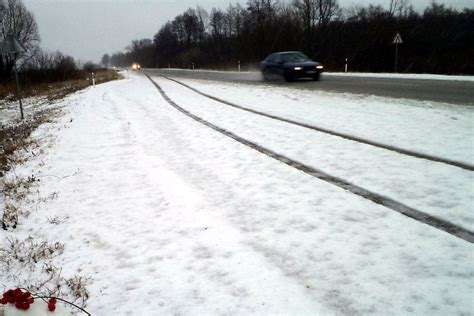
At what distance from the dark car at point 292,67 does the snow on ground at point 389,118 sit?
545cm

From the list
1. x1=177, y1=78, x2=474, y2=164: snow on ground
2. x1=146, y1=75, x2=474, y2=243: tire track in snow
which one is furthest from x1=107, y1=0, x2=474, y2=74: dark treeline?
x1=146, y1=75, x2=474, y2=243: tire track in snow

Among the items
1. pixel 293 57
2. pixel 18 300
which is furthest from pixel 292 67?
pixel 18 300

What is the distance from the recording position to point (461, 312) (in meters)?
2.25

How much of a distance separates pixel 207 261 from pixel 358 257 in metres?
1.22

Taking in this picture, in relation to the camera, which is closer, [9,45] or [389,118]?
[389,118]

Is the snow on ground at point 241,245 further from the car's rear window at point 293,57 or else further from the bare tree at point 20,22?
the bare tree at point 20,22

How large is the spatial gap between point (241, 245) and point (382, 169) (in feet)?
8.60

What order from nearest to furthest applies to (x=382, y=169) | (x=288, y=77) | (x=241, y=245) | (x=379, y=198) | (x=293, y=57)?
(x=241, y=245) < (x=379, y=198) < (x=382, y=169) < (x=288, y=77) < (x=293, y=57)

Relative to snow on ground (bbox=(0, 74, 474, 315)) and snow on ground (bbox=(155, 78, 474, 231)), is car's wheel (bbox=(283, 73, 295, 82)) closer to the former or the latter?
snow on ground (bbox=(155, 78, 474, 231))

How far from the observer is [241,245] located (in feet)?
10.3

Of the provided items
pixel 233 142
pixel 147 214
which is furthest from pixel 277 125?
pixel 147 214

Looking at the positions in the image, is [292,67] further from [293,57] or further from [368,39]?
[368,39]

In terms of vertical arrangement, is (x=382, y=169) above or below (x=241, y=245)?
above

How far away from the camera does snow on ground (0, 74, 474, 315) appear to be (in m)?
2.46
